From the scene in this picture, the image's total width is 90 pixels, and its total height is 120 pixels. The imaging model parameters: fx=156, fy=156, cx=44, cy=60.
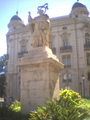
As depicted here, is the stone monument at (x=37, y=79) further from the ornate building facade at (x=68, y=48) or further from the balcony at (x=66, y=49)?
the balcony at (x=66, y=49)

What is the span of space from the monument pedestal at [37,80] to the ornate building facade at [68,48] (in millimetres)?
21287

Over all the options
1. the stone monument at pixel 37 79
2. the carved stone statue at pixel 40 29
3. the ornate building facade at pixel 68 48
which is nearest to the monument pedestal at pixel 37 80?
the stone monument at pixel 37 79

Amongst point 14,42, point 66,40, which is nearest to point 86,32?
point 66,40

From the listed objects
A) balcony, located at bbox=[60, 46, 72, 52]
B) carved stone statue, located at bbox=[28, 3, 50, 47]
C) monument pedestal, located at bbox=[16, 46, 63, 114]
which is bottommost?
monument pedestal, located at bbox=[16, 46, 63, 114]

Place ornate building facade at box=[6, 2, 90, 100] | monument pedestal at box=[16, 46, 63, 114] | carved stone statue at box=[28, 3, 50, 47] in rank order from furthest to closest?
ornate building facade at box=[6, 2, 90, 100], carved stone statue at box=[28, 3, 50, 47], monument pedestal at box=[16, 46, 63, 114]

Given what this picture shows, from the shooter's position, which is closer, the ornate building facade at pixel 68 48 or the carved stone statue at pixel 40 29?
the carved stone statue at pixel 40 29

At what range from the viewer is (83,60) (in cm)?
2986

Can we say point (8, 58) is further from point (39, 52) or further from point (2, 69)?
point (39, 52)

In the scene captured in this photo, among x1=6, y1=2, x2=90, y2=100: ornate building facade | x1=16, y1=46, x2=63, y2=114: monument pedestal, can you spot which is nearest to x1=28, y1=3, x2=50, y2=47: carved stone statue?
x1=16, y1=46, x2=63, y2=114: monument pedestal

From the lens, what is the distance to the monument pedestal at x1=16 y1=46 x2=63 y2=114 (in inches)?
278

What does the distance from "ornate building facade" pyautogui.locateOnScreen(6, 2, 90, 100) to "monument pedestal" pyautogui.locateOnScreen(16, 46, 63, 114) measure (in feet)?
69.8

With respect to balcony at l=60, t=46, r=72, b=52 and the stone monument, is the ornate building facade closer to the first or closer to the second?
balcony at l=60, t=46, r=72, b=52

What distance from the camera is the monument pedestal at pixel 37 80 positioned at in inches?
278

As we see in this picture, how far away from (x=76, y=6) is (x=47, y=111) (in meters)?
33.1
